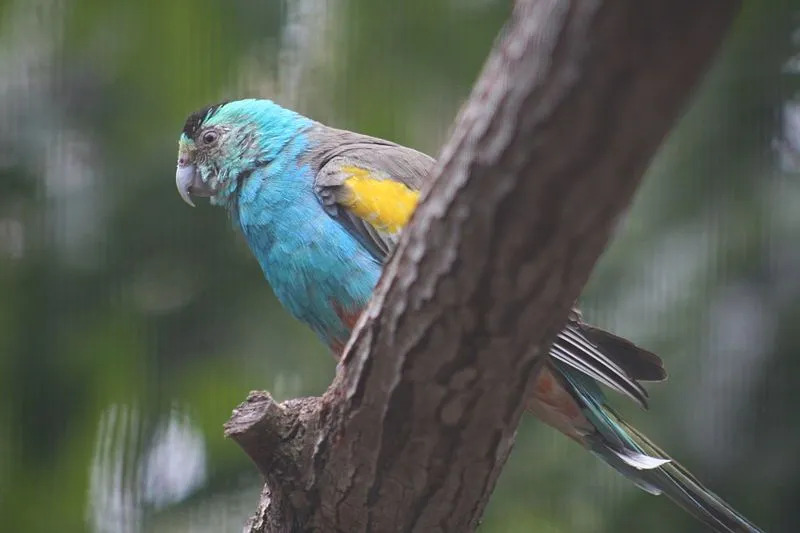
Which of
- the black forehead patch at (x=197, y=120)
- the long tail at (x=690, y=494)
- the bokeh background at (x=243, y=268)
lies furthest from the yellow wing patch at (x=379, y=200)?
the bokeh background at (x=243, y=268)

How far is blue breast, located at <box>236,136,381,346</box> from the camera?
354 centimetres

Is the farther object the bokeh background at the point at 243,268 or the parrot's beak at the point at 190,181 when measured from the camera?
the bokeh background at the point at 243,268

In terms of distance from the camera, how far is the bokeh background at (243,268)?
481 centimetres

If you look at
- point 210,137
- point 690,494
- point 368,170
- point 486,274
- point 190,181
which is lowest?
point 690,494

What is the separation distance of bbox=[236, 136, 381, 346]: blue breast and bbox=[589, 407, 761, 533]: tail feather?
1.07 m

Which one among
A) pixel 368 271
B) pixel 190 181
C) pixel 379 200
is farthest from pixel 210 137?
pixel 368 271

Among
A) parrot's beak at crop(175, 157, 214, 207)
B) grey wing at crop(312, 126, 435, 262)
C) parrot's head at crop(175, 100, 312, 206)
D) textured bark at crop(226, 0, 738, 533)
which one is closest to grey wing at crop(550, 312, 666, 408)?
grey wing at crop(312, 126, 435, 262)

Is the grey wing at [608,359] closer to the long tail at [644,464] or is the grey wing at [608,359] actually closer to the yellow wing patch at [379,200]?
the long tail at [644,464]

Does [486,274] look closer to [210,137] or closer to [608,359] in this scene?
[608,359]

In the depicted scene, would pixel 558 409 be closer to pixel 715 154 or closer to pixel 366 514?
pixel 366 514

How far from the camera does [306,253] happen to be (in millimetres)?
3609

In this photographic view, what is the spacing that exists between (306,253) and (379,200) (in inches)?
13.6

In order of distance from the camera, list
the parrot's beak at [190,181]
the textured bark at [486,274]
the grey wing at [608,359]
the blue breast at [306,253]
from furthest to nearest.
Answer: the parrot's beak at [190,181], the blue breast at [306,253], the grey wing at [608,359], the textured bark at [486,274]

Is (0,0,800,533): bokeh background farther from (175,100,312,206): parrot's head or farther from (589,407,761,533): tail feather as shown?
(589,407,761,533): tail feather
